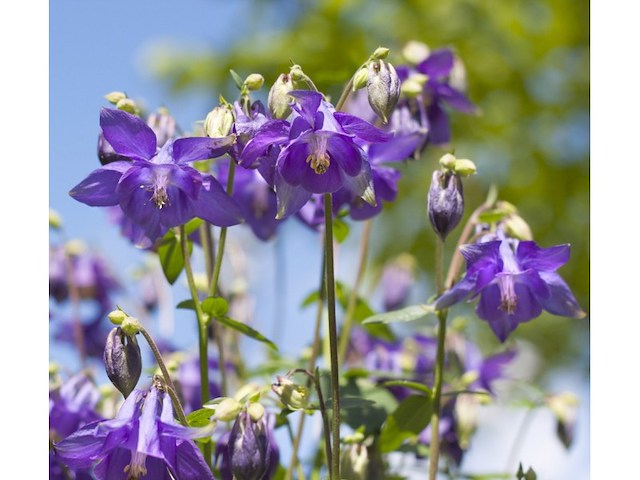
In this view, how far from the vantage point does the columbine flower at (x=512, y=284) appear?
1.26 meters

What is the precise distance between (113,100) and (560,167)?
5698 mm

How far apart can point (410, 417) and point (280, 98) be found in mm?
527

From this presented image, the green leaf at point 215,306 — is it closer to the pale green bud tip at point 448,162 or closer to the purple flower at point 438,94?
the pale green bud tip at point 448,162

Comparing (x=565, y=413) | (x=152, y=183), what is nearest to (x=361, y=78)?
(x=152, y=183)

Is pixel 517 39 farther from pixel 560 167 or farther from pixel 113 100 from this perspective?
pixel 113 100

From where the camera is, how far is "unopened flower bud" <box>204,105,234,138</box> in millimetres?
1112

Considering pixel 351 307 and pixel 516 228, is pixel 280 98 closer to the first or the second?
pixel 516 228

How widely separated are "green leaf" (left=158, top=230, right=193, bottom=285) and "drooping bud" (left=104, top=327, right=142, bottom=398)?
0.30m

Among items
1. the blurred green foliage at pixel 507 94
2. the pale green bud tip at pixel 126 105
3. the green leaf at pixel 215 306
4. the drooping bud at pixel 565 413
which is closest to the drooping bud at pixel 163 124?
the pale green bud tip at pixel 126 105

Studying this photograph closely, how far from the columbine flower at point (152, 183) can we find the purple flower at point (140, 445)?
9.8 inches

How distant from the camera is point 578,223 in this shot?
6613 millimetres

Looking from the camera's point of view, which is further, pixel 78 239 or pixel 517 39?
pixel 517 39

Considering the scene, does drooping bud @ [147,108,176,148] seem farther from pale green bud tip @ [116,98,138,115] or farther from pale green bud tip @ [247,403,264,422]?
pale green bud tip @ [247,403,264,422]
